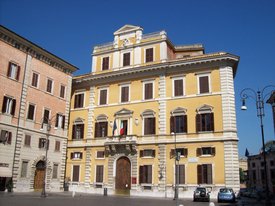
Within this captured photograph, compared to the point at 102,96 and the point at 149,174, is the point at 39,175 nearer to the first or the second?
the point at 149,174

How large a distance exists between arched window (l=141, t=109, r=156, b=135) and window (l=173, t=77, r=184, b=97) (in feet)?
11.5

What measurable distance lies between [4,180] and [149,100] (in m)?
17.5

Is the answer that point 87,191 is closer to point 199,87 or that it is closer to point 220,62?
point 199,87

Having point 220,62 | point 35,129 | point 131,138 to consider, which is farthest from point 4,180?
point 220,62

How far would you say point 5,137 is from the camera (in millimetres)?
30641

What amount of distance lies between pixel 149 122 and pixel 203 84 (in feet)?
24.6

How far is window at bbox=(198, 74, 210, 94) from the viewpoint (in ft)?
113

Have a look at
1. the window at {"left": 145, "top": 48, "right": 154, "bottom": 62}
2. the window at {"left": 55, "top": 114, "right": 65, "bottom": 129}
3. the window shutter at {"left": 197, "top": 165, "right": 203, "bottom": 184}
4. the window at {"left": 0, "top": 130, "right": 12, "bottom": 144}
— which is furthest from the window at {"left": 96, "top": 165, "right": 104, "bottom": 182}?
the window at {"left": 145, "top": 48, "right": 154, "bottom": 62}

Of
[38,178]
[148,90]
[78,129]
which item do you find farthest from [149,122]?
[38,178]

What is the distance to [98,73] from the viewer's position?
41406 millimetres

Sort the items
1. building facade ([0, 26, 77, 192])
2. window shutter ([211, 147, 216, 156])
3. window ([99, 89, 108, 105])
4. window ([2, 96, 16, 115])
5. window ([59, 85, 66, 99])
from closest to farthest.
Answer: window ([2, 96, 16, 115])
building facade ([0, 26, 77, 192])
window shutter ([211, 147, 216, 156])
window ([59, 85, 66, 99])
window ([99, 89, 108, 105])

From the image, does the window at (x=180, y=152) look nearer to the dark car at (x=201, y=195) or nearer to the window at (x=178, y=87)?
the dark car at (x=201, y=195)

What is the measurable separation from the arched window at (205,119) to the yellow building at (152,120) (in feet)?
0.34

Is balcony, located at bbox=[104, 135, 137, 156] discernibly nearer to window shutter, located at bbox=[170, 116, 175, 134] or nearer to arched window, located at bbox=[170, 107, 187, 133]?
window shutter, located at bbox=[170, 116, 175, 134]
